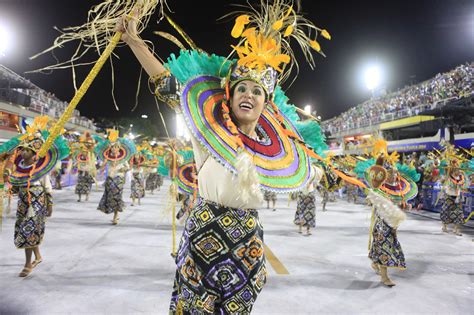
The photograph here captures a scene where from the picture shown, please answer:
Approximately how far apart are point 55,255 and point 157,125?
4368cm

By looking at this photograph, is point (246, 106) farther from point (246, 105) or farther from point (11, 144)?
point (11, 144)

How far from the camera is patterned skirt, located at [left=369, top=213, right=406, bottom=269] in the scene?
4.63 meters

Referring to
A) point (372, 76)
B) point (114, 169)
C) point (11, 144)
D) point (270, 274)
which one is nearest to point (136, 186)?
point (114, 169)

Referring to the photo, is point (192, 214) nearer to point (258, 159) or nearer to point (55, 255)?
point (258, 159)

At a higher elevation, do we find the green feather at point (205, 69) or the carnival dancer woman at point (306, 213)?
the green feather at point (205, 69)

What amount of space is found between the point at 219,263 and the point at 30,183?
13.2 ft

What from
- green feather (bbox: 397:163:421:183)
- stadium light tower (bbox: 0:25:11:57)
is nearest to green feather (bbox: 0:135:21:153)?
green feather (bbox: 397:163:421:183)

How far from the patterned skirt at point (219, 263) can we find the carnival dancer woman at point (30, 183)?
3.72 meters

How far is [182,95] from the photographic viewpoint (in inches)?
71.1

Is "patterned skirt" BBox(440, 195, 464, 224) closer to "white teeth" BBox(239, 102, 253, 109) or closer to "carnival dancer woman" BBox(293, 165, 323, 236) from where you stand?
"carnival dancer woman" BBox(293, 165, 323, 236)

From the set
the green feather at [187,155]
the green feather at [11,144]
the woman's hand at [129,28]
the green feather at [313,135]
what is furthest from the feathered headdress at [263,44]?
the green feather at [11,144]

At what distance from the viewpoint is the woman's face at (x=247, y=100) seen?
188 cm

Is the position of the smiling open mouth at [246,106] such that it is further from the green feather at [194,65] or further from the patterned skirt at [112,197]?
the patterned skirt at [112,197]

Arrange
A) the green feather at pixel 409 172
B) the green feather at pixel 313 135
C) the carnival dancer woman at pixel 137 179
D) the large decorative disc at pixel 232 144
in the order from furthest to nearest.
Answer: the carnival dancer woman at pixel 137 179
the green feather at pixel 409 172
the green feather at pixel 313 135
the large decorative disc at pixel 232 144
